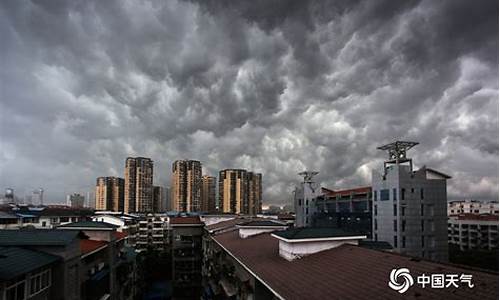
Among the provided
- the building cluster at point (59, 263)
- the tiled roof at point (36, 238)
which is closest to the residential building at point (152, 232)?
the building cluster at point (59, 263)

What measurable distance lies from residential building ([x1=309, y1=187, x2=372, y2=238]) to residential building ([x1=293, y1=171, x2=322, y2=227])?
2.02ft

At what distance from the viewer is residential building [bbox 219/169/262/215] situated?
85.1m

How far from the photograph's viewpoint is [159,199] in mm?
91875

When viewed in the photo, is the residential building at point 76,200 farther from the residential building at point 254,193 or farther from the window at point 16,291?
the window at point 16,291

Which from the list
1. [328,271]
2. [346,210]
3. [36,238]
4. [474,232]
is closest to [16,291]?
[36,238]

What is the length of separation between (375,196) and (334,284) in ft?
99.9

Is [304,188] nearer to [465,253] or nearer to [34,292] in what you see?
[465,253]

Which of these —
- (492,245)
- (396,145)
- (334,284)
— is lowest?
(492,245)

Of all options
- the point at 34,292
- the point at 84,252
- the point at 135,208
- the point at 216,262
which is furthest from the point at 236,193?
the point at 34,292

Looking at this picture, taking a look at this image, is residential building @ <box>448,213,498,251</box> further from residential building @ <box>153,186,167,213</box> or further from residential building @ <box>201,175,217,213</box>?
residential building @ <box>153,186,167,213</box>

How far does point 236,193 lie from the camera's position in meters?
85.6

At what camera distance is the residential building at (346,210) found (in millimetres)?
43438

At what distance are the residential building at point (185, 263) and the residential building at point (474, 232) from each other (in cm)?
4811

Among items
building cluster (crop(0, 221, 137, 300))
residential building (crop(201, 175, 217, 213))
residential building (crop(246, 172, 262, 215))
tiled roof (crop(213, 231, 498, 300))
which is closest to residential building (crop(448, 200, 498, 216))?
residential building (crop(246, 172, 262, 215))
